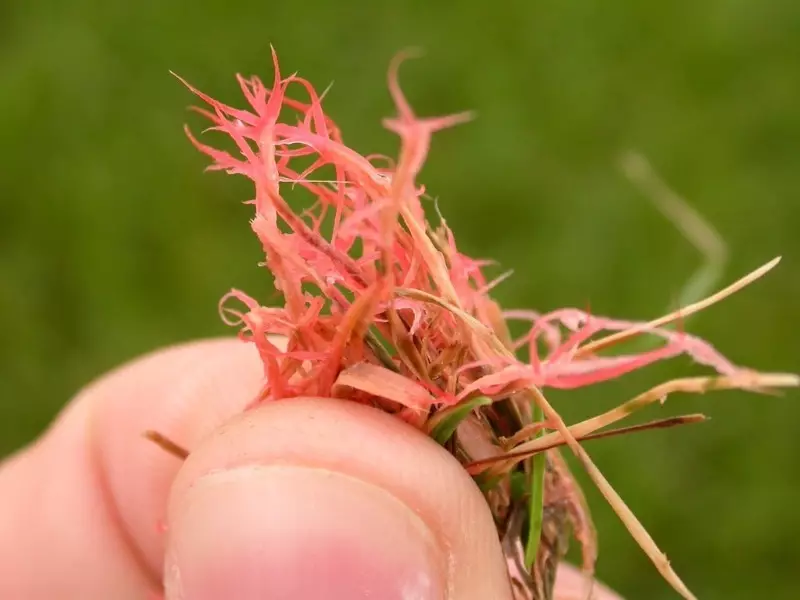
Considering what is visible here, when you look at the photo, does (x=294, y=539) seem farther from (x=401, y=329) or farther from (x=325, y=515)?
(x=401, y=329)

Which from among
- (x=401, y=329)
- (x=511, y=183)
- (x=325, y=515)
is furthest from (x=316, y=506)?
(x=511, y=183)

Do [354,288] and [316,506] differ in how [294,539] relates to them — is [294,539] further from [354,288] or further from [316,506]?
[354,288]

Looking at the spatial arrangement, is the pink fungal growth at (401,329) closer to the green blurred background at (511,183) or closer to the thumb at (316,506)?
the thumb at (316,506)

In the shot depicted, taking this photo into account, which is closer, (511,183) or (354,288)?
(354,288)

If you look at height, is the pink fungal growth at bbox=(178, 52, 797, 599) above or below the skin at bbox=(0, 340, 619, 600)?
above

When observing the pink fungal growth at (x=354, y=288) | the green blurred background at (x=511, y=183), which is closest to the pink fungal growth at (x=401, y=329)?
the pink fungal growth at (x=354, y=288)

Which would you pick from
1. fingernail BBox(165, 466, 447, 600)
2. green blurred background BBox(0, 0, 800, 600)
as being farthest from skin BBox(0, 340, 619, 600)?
green blurred background BBox(0, 0, 800, 600)

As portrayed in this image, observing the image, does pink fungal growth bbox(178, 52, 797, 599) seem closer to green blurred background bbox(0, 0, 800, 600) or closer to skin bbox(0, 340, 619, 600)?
skin bbox(0, 340, 619, 600)

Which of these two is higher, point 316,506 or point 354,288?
point 354,288
